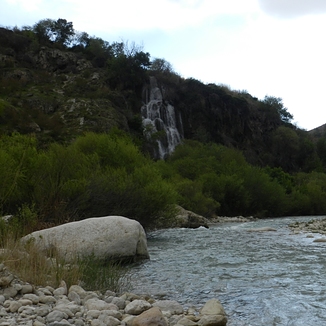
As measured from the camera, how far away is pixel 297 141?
264ft

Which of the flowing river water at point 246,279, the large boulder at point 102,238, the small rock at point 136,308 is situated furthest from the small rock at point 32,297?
the large boulder at point 102,238

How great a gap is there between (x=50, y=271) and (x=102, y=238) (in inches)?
136

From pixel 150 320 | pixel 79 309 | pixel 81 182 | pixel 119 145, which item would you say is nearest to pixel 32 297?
pixel 79 309

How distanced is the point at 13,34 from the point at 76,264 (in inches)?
2665

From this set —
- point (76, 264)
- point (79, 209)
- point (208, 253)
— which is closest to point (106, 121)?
point (79, 209)

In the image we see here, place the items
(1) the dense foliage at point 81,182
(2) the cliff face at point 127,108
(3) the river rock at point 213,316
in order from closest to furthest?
1. (3) the river rock at point 213,316
2. (1) the dense foliage at point 81,182
3. (2) the cliff face at point 127,108

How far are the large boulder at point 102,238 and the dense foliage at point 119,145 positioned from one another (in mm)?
1115

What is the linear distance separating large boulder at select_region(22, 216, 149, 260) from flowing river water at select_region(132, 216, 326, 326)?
0.52 m

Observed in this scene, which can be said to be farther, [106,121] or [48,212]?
[106,121]

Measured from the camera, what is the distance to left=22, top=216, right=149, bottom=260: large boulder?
9.56 meters

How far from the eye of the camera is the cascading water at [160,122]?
5119 centimetres

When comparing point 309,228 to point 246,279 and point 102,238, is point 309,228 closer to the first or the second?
point 246,279

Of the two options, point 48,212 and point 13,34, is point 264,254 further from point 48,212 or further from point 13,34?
point 13,34

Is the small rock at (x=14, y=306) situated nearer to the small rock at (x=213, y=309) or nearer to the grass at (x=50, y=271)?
the grass at (x=50, y=271)
